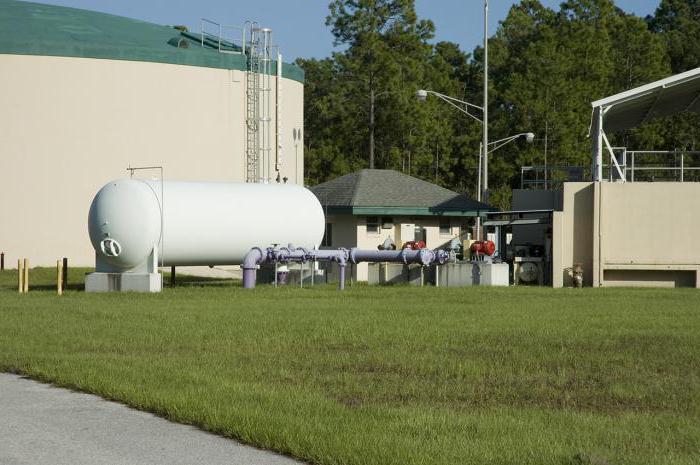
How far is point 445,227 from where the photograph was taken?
50938 mm

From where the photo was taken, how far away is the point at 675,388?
13453 millimetres

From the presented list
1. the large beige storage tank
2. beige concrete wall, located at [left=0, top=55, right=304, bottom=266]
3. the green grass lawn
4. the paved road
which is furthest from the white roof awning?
the paved road

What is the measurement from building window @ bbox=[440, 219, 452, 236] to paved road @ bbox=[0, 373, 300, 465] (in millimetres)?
38313

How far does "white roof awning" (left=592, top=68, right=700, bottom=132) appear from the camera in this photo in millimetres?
37562

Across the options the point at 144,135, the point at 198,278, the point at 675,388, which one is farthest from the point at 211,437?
the point at 144,135

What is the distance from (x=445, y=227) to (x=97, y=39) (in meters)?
16.1

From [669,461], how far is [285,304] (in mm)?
17840

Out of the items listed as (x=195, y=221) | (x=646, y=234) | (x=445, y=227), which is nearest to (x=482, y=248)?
(x=646, y=234)

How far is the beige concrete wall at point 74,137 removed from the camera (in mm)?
47438

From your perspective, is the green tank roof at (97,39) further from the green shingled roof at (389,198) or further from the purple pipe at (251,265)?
the purple pipe at (251,265)

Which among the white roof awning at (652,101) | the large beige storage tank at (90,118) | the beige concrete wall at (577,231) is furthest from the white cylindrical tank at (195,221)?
the large beige storage tank at (90,118)

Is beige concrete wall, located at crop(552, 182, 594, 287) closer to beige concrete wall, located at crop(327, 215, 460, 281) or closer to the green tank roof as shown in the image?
beige concrete wall, located at crop(327, 215, 460, 281)

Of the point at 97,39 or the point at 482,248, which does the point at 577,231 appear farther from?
the point at 97,39

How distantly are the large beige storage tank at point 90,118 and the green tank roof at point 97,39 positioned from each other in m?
0.05
